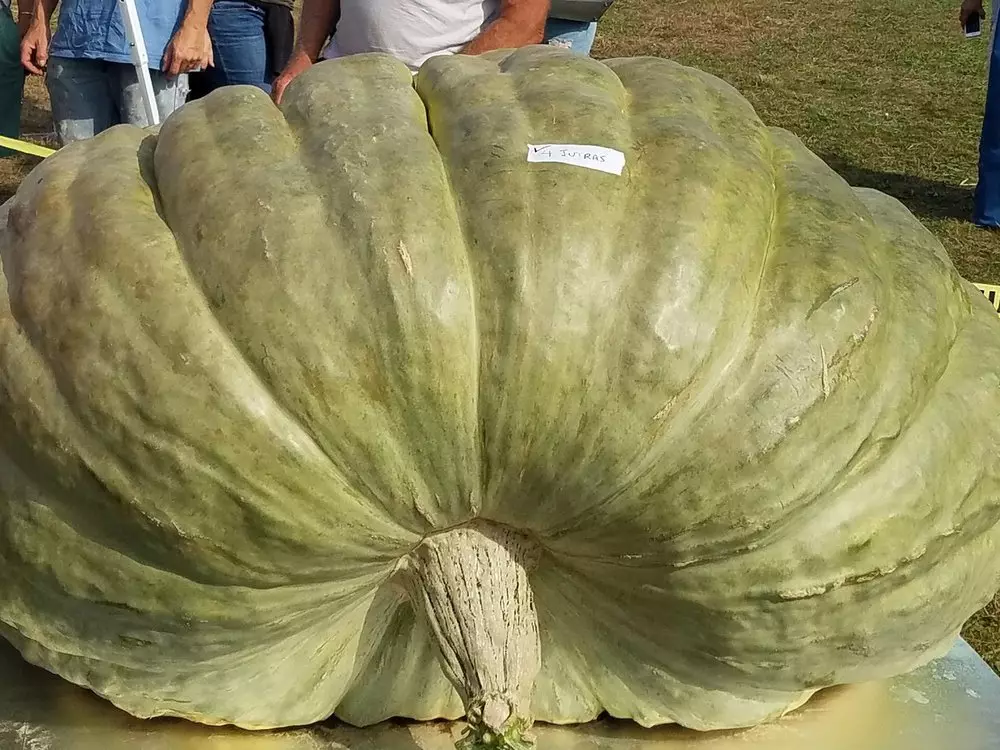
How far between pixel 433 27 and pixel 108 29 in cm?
131

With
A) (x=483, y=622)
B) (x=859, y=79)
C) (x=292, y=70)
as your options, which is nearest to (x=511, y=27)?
(x=292, y=70)

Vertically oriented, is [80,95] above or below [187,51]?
below

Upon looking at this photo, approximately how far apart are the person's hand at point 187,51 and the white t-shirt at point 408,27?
0.85 metres

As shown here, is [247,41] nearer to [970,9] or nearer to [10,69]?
[10,69]

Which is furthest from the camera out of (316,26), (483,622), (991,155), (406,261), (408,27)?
(991,155)

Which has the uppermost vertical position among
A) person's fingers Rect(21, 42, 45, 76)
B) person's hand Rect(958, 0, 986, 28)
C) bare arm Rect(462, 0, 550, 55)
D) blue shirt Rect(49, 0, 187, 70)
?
bare arm Rect(462, 0, 550, 55)

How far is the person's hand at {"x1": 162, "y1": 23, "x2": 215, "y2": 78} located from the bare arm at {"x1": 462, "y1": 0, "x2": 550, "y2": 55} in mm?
1155

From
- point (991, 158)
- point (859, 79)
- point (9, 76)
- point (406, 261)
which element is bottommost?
point (859, 79)

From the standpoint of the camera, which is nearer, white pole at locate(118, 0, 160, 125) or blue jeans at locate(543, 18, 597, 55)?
white pole at locate(118, 0, 160, 125)

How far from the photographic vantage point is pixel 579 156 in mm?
1385

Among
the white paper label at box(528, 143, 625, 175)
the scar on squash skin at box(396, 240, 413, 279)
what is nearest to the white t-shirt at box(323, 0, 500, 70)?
the white paper label at box(528, 143, 625, 175)

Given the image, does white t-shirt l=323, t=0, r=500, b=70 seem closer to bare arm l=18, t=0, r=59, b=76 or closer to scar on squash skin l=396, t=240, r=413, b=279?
scar on squash skin l=396, t=240, r=413, b=279

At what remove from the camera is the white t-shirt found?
2.78m

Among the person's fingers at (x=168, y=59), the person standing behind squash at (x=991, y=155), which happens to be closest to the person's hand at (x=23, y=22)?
the person's fingers at (x=168, y=59)
